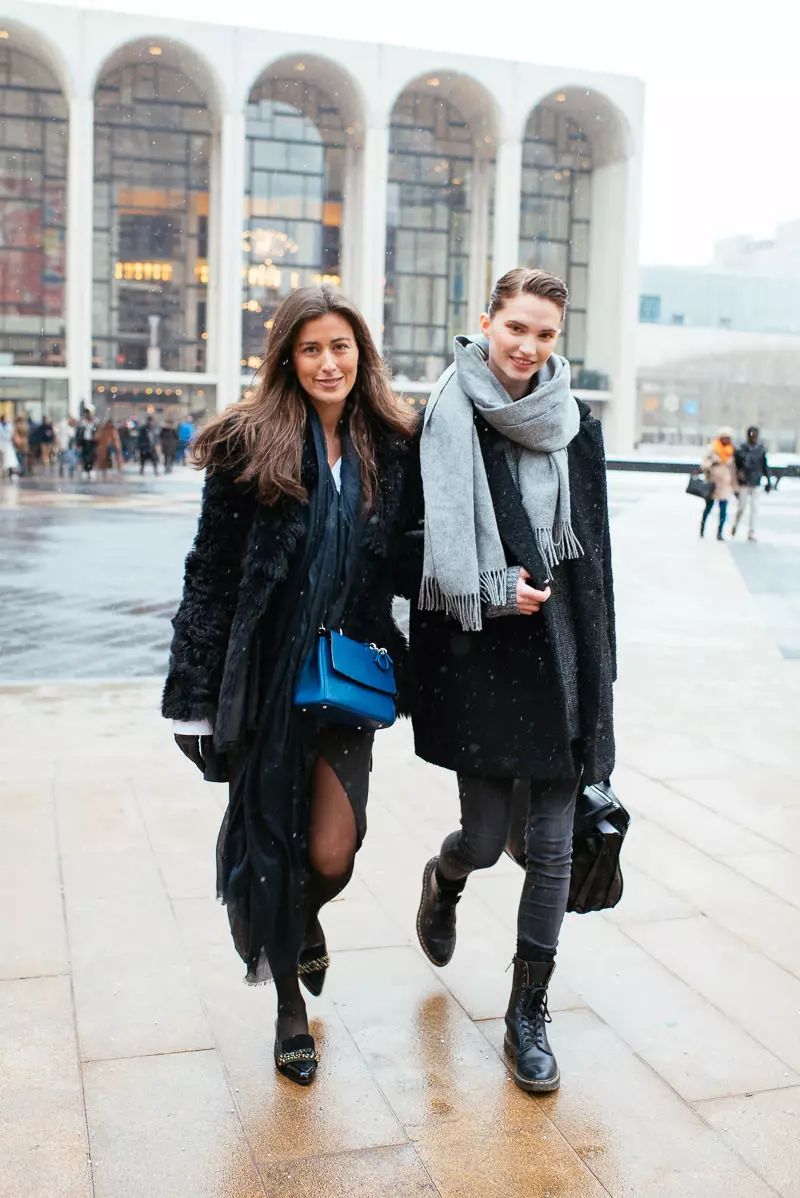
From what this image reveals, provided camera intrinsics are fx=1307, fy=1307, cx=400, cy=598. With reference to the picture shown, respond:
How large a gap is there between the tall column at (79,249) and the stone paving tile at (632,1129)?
5023cm

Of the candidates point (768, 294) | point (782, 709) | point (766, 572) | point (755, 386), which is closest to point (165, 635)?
point (782, 709)

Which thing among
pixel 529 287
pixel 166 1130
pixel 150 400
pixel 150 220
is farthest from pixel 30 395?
pixel 166 1130

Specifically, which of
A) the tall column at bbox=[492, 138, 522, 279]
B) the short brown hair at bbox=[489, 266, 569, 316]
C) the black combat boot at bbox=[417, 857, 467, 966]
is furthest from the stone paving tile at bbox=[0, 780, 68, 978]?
the tall column at bbox=[492, 138, 522, 279]

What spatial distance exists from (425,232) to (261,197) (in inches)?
286

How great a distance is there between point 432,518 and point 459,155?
58593 millimetres

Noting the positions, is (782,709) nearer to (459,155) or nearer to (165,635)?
(165,635)

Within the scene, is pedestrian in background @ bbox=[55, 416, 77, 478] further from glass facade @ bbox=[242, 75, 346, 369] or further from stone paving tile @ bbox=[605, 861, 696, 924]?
stone paving tile @ bbox=[605, 861, 696, 924]

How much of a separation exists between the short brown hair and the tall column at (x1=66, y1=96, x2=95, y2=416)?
4997cm

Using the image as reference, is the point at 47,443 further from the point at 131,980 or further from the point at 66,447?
the point at 131,980

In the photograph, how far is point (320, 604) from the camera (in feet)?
9.52

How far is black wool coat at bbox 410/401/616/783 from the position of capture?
9.93 ft

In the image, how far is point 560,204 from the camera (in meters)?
59.1

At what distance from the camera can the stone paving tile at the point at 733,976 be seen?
3277mm

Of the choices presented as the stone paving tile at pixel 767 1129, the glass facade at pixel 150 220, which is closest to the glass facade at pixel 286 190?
the glass facade at pixel 150 220
